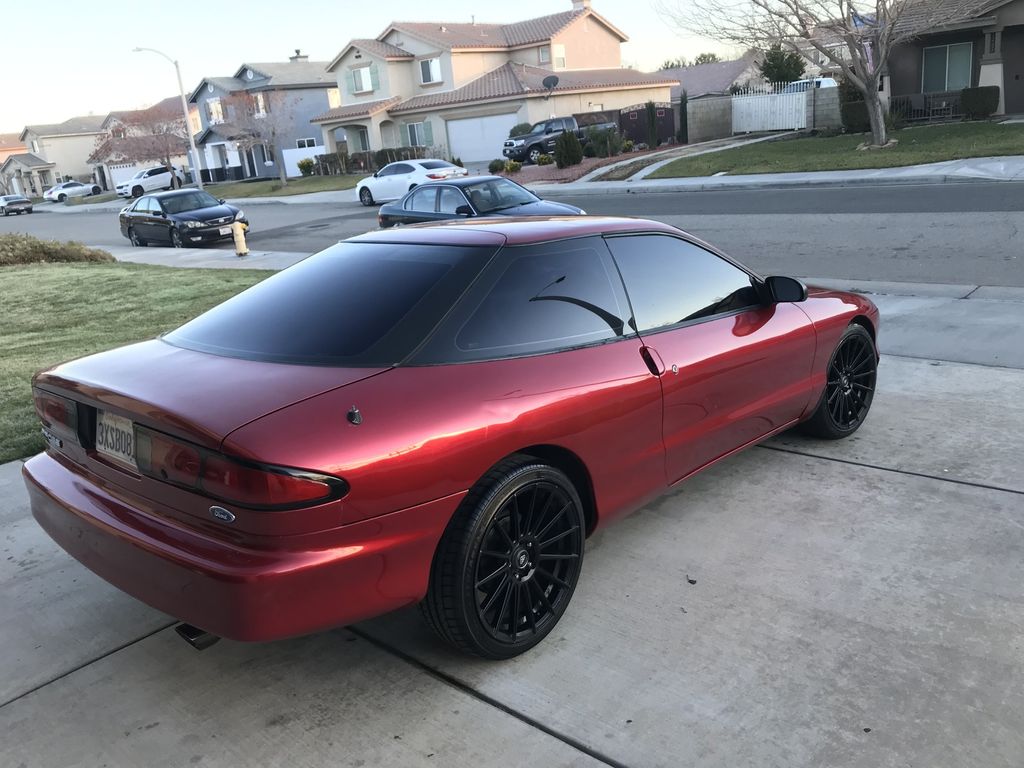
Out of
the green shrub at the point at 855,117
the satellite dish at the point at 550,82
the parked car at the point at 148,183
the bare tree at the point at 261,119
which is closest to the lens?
the green shrub at the point at 855,117

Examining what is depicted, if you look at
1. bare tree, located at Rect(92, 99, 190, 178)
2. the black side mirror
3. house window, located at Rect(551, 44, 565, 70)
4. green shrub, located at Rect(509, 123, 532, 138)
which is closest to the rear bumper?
the black side mirror

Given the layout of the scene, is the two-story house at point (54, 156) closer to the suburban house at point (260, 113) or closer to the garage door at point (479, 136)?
the suburban house at point (260, 113)

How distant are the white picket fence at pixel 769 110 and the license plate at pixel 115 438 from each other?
110 feet

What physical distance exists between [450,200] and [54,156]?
93.1 metres

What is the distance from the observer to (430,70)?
47.7m

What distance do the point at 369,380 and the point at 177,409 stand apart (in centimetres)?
62

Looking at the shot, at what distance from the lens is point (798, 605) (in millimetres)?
3316

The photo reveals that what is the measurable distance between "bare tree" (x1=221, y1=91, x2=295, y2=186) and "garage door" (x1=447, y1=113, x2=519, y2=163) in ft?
30.8

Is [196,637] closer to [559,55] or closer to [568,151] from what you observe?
[568,151]

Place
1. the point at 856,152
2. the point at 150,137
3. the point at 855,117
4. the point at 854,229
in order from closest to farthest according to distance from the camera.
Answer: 1. the point at 854,229
2. the point at 856,152
3. the point at 855,117
4. the point at 150,137

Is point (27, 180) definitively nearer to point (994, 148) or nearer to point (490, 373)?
point (994, 148)

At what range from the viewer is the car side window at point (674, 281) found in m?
3.79

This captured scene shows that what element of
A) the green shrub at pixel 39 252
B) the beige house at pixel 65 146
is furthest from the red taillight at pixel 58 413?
the beige house at pixel 65 146

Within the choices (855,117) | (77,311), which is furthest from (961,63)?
(77,311)
